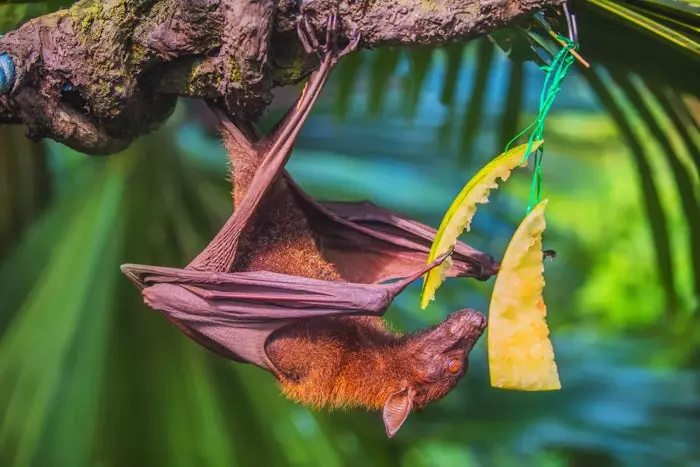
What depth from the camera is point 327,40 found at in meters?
0.86

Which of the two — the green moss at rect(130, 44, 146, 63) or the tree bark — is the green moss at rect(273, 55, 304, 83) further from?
the green moss at rect(130, 44, 146, 63)

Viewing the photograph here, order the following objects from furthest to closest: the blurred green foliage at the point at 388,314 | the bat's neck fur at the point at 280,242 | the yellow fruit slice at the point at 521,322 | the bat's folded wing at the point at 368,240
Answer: the blurred green foliage at the point at 388,314, the bat's folded wing at the point at 368,240, the bat's neck fur at the point at 280,242, the yellow fruit slice at the point at 521,322

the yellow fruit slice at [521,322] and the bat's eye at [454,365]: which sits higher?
the yellow fruit slice at [521,322]

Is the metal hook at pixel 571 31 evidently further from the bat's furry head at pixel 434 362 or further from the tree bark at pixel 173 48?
the bat's furry head at pixel 434 362

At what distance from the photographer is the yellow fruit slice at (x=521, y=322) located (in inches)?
30.9

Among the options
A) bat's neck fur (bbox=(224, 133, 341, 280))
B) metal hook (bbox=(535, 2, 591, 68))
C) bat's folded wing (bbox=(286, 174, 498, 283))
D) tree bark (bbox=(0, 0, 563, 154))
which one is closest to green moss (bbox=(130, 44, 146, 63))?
tree bark (bbox=(0, 0, 563, 154))

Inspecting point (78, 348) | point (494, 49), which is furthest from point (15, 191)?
point (494, 49)

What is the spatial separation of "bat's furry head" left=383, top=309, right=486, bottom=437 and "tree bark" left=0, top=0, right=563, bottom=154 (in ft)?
1.52

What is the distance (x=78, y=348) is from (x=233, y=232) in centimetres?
84

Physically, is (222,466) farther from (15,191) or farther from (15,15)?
(15,15)

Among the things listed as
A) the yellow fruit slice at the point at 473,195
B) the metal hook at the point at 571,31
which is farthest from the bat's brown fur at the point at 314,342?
the metal hook at the point at 571,31

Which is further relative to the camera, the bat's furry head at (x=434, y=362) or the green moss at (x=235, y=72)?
the bat's furry head at (x=434, y=362)

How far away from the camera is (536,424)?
7.37ft

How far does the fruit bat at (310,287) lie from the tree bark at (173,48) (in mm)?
39
